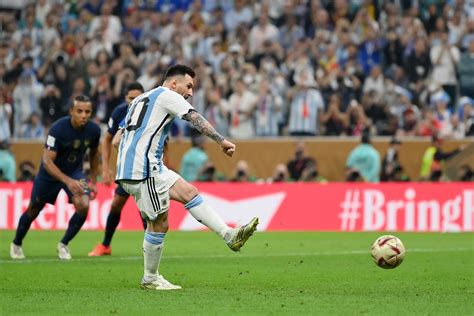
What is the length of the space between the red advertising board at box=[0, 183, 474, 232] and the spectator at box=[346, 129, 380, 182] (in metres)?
1.49

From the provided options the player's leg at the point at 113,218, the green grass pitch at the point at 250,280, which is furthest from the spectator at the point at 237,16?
the player's leg at the point at 113,218

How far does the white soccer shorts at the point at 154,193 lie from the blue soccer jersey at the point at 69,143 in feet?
14.6

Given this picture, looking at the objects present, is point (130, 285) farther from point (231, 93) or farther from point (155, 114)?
point (231, 93)

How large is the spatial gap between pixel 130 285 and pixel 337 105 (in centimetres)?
1416

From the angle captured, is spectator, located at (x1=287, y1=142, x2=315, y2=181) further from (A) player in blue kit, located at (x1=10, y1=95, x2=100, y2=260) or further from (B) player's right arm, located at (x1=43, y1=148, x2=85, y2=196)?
(B) player's right arm, located at (x1=43, y1=148, x2=85, y2=196)

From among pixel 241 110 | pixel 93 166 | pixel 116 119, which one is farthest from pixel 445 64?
pixel 116 119

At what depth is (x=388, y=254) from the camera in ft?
39.6

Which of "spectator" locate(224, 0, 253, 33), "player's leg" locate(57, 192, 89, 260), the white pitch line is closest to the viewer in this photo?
the white pitch line

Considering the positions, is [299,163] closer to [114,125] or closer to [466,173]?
[466,173]

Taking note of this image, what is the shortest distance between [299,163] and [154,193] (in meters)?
14.0

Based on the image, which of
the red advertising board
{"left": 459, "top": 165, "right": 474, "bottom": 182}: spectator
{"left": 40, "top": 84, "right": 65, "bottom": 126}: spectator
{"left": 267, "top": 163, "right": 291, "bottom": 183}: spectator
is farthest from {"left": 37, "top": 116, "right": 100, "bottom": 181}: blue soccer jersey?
{"left": 40, "top": 84, "right": 65, "bottom": 126}: spectator

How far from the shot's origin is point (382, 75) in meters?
26.2

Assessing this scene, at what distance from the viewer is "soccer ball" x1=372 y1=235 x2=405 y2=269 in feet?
39.6

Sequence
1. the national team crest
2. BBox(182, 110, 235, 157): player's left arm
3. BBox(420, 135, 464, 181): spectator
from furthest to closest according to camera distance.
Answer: BBox(420, 135, 464, 181): spectator < the national team crest < BBox(182, 110, 235, 157): player's left arm
